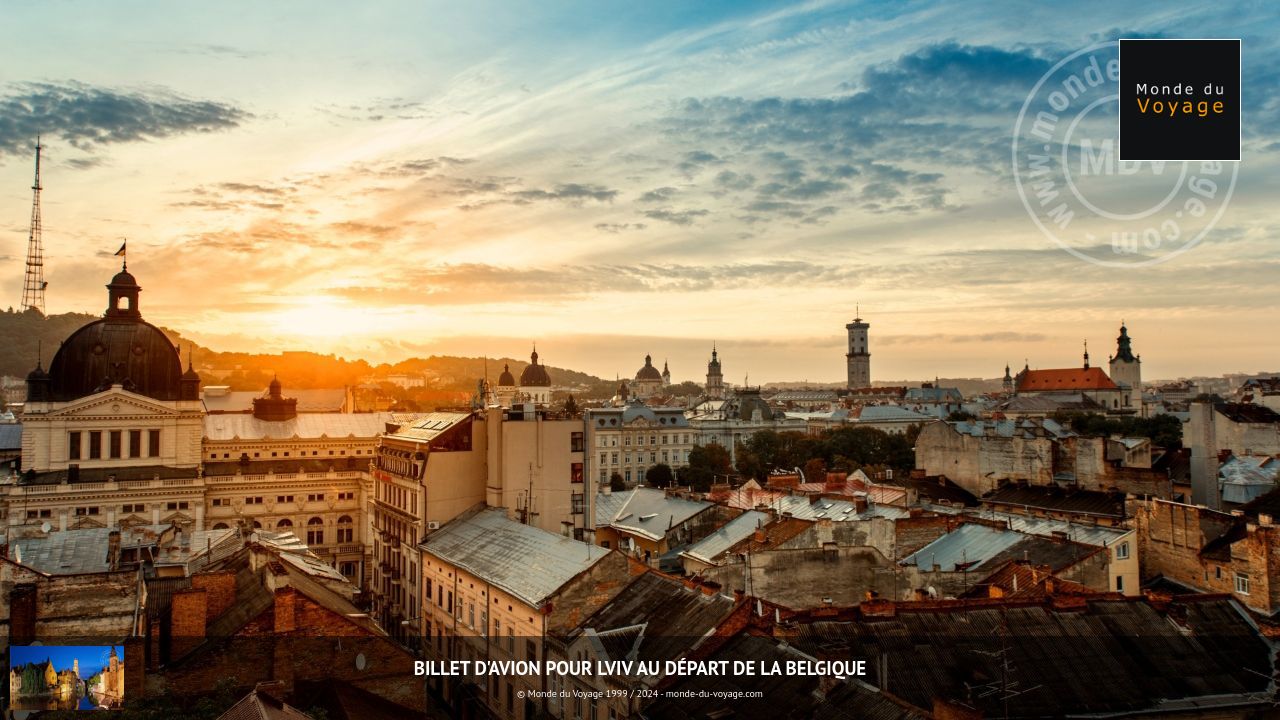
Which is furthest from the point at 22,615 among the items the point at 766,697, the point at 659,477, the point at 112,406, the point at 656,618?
the point at 659,477

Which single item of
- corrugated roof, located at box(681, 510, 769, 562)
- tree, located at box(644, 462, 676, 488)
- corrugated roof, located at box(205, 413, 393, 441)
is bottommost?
tree, located at box(644, 462, 676, 488)

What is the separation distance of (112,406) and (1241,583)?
63984 millimetres

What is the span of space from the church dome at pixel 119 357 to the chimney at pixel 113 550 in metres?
35.2

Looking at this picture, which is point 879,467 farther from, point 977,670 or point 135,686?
point 135,686

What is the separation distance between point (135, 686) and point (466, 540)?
18.7m

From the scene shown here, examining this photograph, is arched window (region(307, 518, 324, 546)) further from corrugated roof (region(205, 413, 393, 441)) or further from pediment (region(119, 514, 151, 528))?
pediment (region(119, 514, 151, 528))

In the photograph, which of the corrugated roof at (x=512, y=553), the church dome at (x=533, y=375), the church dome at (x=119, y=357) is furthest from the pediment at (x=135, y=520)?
the church dome at (x=533, y=375)

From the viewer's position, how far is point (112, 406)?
62438 mm

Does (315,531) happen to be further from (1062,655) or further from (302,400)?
(1062,655)

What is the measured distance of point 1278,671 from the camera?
23.4 metres

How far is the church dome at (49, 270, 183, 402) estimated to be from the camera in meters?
63.0

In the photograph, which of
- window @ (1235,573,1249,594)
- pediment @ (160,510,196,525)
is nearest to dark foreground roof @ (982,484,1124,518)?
window @ (1235,573,1249,594)

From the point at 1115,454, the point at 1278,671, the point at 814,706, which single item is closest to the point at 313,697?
the point at 814,706

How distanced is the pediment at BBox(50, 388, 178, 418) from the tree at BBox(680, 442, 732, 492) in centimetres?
5172
